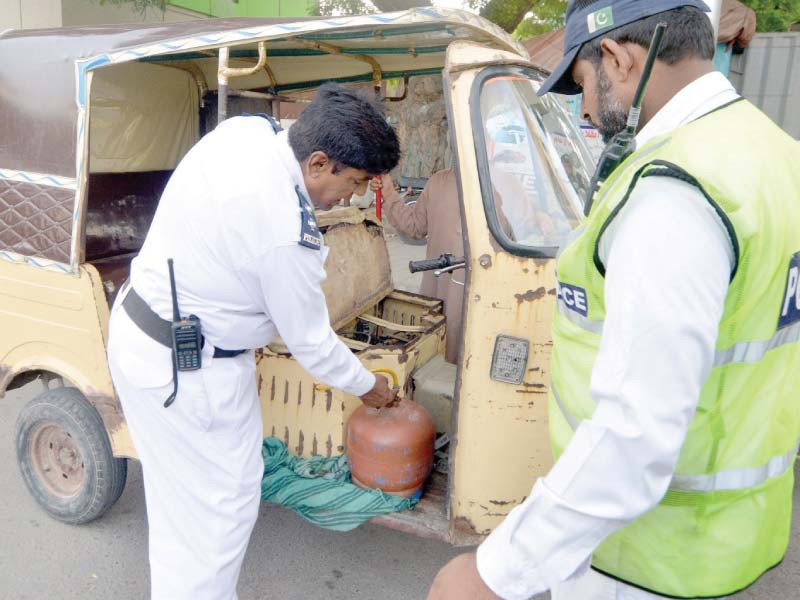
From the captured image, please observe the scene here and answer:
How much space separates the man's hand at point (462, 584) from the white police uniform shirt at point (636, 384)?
30 millimetres

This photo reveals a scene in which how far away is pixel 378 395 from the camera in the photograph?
2.41 metres

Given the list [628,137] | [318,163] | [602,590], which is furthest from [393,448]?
[628,137]

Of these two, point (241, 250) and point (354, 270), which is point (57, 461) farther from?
point (241, 250)

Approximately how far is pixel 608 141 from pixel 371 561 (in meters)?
2.39

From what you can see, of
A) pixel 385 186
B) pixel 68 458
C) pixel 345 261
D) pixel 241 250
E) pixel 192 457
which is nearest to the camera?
pixel 241 250

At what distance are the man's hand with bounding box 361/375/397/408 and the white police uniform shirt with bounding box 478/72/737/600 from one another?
1.42 m

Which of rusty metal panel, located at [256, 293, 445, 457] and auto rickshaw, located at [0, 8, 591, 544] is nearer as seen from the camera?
auto rickshaw, located at [0, 8, 591, 544]

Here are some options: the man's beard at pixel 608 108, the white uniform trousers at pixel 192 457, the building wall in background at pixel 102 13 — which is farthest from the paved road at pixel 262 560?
the building wall in background at pixel 102 13

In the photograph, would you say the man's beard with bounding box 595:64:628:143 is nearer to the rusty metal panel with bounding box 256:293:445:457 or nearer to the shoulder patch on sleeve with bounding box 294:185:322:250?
the shoulder patch on sleeve with bounding box 294:185:322:250

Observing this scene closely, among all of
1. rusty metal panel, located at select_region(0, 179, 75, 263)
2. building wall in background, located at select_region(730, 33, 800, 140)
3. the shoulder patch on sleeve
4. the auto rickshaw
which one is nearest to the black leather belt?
the shoulder patch on sleeve

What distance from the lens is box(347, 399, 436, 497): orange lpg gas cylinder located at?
257cm

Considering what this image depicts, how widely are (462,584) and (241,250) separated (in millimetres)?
1159

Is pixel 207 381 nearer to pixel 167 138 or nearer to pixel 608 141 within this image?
pixel 608 141

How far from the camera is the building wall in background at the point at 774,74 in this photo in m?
9.12
